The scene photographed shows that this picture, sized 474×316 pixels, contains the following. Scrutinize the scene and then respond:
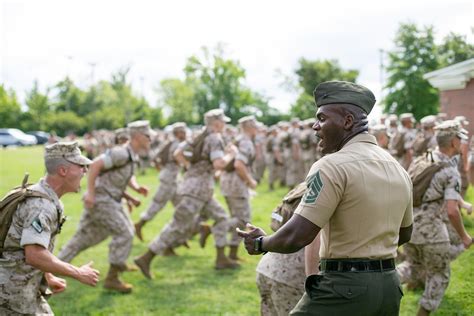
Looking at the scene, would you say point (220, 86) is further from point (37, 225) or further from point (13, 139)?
point (37, 225)

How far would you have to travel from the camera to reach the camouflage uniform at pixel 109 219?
766cm

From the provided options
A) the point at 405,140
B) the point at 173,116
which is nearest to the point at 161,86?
the point at 173,116

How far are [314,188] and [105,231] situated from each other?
5306 mm

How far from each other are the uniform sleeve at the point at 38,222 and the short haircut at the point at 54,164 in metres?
0.37

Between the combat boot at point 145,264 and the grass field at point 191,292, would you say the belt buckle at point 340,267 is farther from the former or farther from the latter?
the combat boot at point 145,264

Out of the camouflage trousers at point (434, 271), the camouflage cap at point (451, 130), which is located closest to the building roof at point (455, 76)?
the camouflage cap at point (451, 130)

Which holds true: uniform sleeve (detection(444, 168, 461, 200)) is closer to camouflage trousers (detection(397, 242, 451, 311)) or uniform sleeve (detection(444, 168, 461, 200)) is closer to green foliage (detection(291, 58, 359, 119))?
camouflage trousers (detection(397, 242, 451, 311))

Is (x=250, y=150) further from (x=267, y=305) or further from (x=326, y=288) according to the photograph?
(x=326, y=288)

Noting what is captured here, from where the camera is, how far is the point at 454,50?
793cm

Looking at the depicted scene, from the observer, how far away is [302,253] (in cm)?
417

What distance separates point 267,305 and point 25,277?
1.71m

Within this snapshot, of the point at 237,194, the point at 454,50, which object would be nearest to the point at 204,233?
the point at 237,194

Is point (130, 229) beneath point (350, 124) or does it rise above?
beneath

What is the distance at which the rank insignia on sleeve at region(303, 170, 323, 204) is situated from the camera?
2.94 meters
